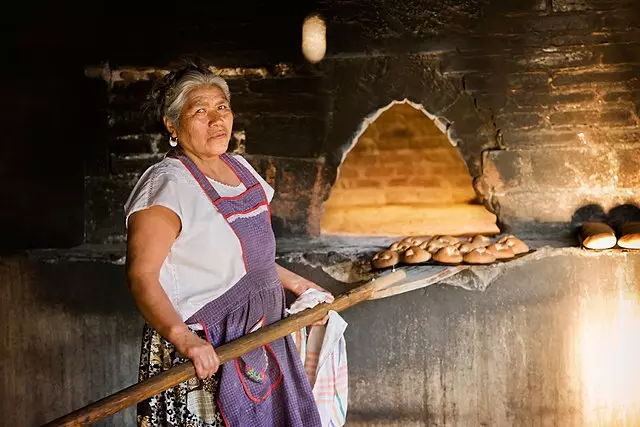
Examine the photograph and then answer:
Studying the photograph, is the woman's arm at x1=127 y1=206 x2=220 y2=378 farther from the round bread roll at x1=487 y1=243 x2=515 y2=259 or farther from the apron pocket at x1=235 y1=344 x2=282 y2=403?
the round bread roll at x1=487 y1=243 x2=515 y2=259

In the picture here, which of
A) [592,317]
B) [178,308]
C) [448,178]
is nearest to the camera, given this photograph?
[178,308]

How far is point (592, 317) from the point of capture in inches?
140

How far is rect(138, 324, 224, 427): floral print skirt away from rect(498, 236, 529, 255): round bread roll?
1655mm

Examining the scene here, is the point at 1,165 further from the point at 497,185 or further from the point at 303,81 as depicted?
the point at 497,185

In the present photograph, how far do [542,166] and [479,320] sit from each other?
0.84m

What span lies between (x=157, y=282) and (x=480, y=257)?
169 centimetres

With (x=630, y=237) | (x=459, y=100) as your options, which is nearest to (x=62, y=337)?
(x=459, y=100)

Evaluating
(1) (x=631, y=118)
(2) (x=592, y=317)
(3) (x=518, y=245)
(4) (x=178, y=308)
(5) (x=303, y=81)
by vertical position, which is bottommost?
(4) (x=178, y=308)

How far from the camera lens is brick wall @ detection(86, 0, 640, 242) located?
12.6 ft

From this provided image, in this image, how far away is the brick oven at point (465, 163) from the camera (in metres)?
3.59

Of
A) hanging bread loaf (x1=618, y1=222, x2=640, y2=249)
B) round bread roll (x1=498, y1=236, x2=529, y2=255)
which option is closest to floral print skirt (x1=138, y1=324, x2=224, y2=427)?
round bread roll (x1=498, y1=236, x2=529, y2=255)

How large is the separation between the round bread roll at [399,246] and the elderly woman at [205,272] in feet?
3.67

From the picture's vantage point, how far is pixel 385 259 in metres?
3.62

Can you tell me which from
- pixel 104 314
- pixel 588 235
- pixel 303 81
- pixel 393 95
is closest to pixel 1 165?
pixel 104 314
